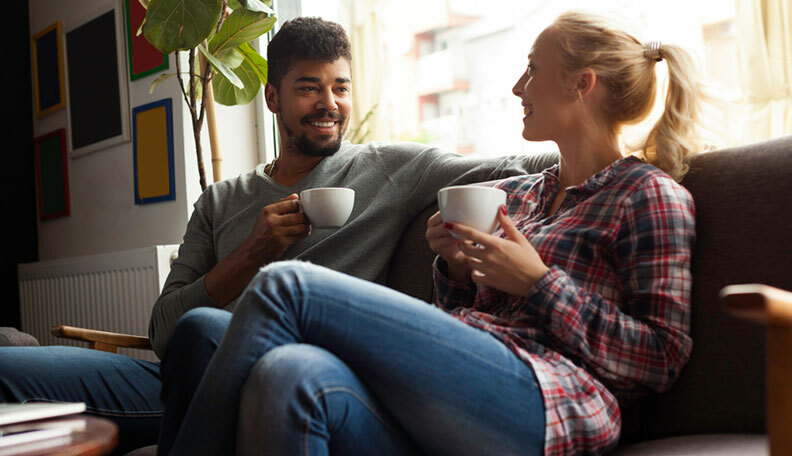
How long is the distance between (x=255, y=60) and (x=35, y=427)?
1.82m

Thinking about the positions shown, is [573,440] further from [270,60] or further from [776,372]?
[270,60]

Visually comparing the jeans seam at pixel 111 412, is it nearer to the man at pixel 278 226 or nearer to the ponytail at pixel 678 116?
the man at pixel 278 226

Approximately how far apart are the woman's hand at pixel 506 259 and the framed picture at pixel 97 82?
2703mm

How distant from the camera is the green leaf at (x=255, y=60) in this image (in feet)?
8.12

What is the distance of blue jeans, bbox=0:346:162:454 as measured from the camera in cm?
158

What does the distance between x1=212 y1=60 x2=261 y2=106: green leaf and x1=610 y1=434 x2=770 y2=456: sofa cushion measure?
1844 mm

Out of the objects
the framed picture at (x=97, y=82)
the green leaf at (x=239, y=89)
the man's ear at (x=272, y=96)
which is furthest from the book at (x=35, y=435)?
the framed picture at (x=97, y=82)

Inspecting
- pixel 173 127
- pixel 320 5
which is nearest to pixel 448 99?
pixel 320 5

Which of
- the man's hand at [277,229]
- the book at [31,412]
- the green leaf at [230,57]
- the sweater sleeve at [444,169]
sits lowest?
the book at [31,412]

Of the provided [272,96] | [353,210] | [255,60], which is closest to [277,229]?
[353,210]

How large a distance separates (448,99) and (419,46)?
25cm

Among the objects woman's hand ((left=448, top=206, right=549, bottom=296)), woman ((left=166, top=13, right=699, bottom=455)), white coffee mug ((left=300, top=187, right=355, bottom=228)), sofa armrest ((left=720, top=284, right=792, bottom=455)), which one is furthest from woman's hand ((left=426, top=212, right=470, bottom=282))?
sofa armrest ((left=720, top=284, right=792, bottom=455))

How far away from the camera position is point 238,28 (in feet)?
7.64

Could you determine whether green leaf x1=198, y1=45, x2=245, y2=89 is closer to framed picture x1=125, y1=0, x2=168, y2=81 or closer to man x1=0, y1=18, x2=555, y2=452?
man x1=0, y1=18, x2=555, y2=452
